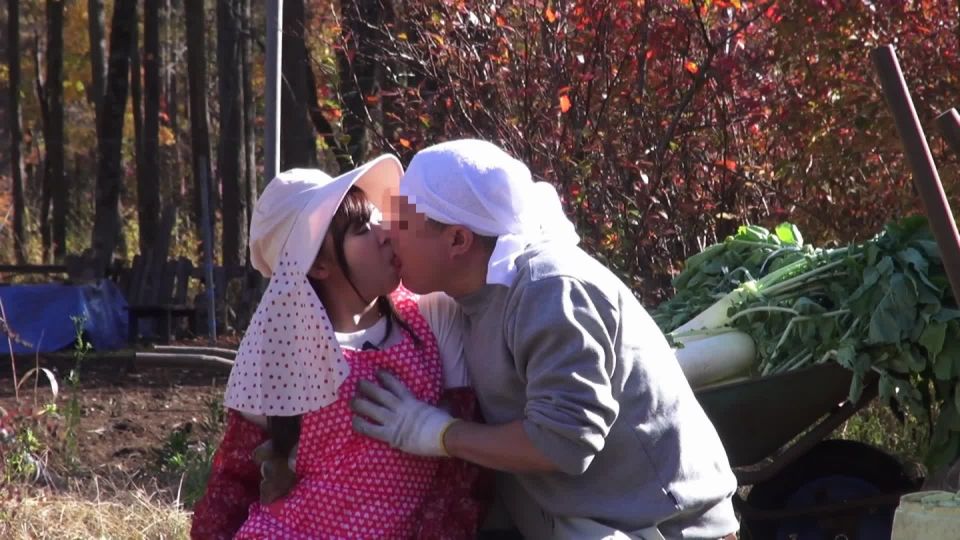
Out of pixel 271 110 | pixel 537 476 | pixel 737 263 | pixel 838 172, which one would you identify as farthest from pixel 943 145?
pixel 537 476

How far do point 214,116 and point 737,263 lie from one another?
117ft

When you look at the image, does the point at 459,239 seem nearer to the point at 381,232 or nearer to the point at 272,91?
the point at 381,232

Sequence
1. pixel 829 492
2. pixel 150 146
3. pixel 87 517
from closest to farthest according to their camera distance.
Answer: pixel 829 492, pixel 87 517, pixel 150 146

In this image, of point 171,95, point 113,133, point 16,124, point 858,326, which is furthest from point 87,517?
point 171,95

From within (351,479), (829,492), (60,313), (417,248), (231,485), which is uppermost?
(417,248)

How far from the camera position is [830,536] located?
15.9 ft

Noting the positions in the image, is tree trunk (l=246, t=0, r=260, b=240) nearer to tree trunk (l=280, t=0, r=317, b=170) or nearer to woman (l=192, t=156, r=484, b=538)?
tree trunk (l=280, t=0, r=317, b=170)

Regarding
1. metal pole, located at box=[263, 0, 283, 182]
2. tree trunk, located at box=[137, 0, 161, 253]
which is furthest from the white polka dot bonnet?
tree trunk, located at box=[137, 0, 161, 253]

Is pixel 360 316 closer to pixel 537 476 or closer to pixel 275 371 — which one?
pixel 275 371

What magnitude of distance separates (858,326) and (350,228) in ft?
6.65

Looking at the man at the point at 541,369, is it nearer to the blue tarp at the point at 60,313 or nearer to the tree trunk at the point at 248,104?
the blue tarp at the point at 60,313

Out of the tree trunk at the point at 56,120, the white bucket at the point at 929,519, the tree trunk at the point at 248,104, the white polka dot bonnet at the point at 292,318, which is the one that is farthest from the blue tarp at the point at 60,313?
the white bucket at the point at 929,519

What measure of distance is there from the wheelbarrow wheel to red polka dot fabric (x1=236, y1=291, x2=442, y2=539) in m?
2.29

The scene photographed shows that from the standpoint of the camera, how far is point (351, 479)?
9.42ft
